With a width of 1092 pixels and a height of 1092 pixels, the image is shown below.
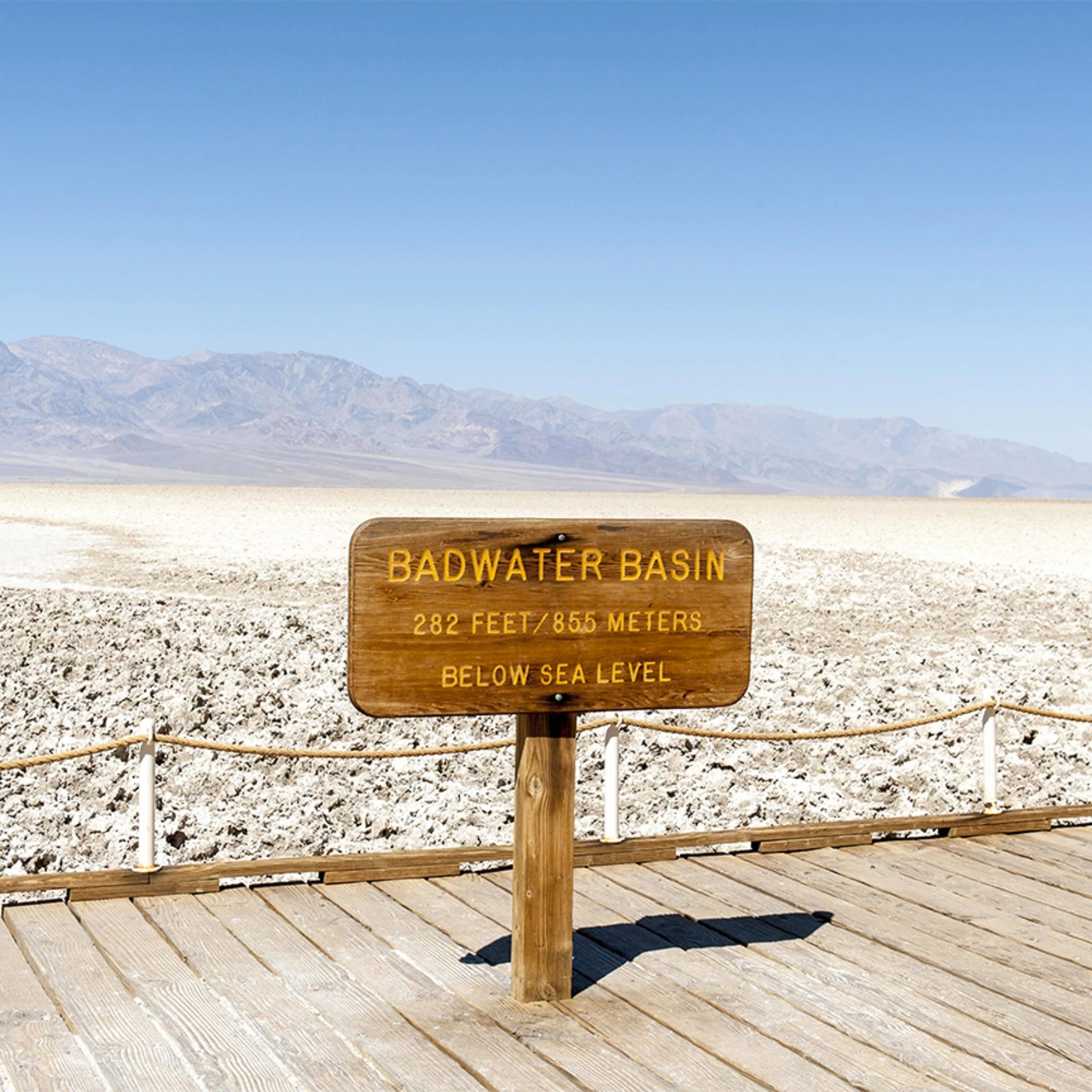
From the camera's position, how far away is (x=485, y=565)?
15.2 feet

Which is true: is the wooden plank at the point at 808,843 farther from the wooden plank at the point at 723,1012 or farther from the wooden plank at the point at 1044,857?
the wooden plank at the point at 723,1012

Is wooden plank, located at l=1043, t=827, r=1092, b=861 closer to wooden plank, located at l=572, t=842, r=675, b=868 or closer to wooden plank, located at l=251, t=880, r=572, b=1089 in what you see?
wooden plank, located at l=572, t=842, r=675, b=868

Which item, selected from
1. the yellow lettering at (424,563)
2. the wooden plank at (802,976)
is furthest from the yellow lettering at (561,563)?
the wooden plank at (802,976)

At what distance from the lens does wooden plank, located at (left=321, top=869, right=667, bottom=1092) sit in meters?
4.16

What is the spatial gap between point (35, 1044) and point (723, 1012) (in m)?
2.20

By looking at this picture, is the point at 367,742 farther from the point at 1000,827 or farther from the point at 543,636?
the point at 543,636

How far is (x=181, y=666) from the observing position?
13492 millimetres

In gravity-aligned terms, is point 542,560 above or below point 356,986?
above

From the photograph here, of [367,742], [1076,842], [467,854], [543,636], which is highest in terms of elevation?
[543,636]

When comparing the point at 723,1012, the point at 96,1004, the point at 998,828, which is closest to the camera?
the point at 96,1004

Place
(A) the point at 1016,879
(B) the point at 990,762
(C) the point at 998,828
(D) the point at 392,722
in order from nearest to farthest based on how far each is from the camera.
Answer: (A) the point at 1016,879 < (C) the point at 998,828 < (B) the point at 990,762 < (D) the point at 392,722

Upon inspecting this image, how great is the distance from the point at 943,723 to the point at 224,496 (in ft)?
200

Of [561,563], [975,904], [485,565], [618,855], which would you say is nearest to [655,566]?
[561,563]

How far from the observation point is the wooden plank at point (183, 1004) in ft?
13.5
